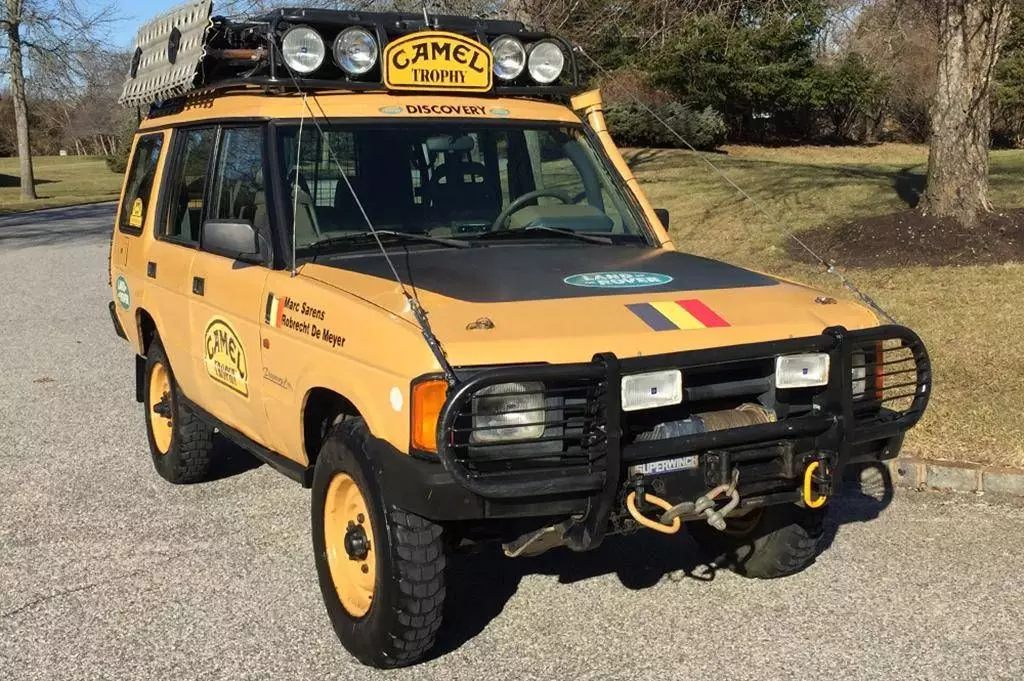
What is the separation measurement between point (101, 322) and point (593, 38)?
7801 millimetres

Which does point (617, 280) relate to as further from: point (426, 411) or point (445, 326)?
point (426, 411)

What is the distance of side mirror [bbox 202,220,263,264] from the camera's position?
178 inches

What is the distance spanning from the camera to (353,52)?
5141mm

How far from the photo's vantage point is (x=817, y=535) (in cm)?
475

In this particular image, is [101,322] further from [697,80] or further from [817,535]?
[697,80]

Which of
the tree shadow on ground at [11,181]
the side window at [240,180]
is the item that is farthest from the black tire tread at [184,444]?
the tree shadow on ground at [11,181]

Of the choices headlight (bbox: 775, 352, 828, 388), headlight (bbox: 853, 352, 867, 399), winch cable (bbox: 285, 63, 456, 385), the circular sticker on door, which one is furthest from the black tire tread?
headlight (bbox: 853, 352, 867, 399)

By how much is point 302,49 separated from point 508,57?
110 centimetres

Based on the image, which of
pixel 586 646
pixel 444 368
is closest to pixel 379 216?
pixel 444 368

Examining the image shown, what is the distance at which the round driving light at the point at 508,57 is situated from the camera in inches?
220

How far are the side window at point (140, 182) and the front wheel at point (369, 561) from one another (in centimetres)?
280

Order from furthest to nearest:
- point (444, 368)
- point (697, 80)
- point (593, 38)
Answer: point (697, 80), point (593, 38), point (444, 368)

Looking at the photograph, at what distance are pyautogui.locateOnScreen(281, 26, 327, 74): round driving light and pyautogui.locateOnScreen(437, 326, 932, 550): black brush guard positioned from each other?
2.25 m

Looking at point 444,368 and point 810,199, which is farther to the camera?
point 810,199
